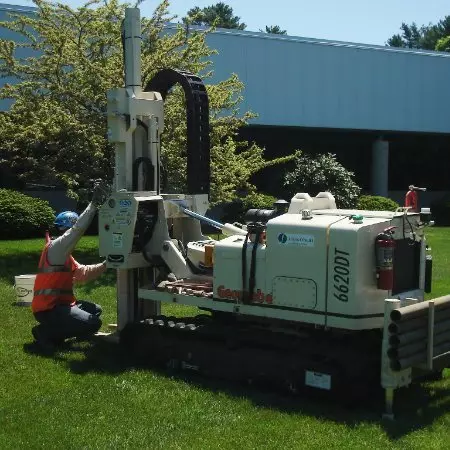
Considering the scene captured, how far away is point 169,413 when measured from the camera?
6.87 metres

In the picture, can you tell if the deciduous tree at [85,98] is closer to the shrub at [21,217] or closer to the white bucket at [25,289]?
the shrub at [21,217]

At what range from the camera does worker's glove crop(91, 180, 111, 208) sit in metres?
8.86

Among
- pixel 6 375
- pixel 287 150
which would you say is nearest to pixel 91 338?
pixel 6 375

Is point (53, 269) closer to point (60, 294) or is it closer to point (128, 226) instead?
point (60, 294)

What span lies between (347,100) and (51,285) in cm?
2503

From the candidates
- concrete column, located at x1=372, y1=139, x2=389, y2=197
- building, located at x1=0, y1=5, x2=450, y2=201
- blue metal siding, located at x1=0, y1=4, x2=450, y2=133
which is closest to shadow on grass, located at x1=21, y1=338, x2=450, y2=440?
building, located at x1=0, y1=5, x2=450, y2=201

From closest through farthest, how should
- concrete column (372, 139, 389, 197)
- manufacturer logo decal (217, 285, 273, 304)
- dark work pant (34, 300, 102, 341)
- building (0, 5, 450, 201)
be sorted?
manufacturer logo decal (217, 285, 273, 304), dark work pant (34, 300, 102, 341), building (0, 5, 450, 201), concrete column (372, 139, 389, 197)

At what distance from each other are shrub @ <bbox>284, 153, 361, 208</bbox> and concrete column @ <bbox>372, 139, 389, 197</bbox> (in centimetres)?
812

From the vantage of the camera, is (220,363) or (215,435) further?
(220,363)

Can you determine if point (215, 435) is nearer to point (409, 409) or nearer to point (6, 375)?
point (409, 409)

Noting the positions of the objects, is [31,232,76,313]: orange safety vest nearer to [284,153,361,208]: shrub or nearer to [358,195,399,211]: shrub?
[284,153,361,208]: shrub

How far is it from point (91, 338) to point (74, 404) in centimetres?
242

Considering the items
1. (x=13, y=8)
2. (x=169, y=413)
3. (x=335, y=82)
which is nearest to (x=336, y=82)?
(x=335, y=82)

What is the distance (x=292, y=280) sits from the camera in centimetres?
727
